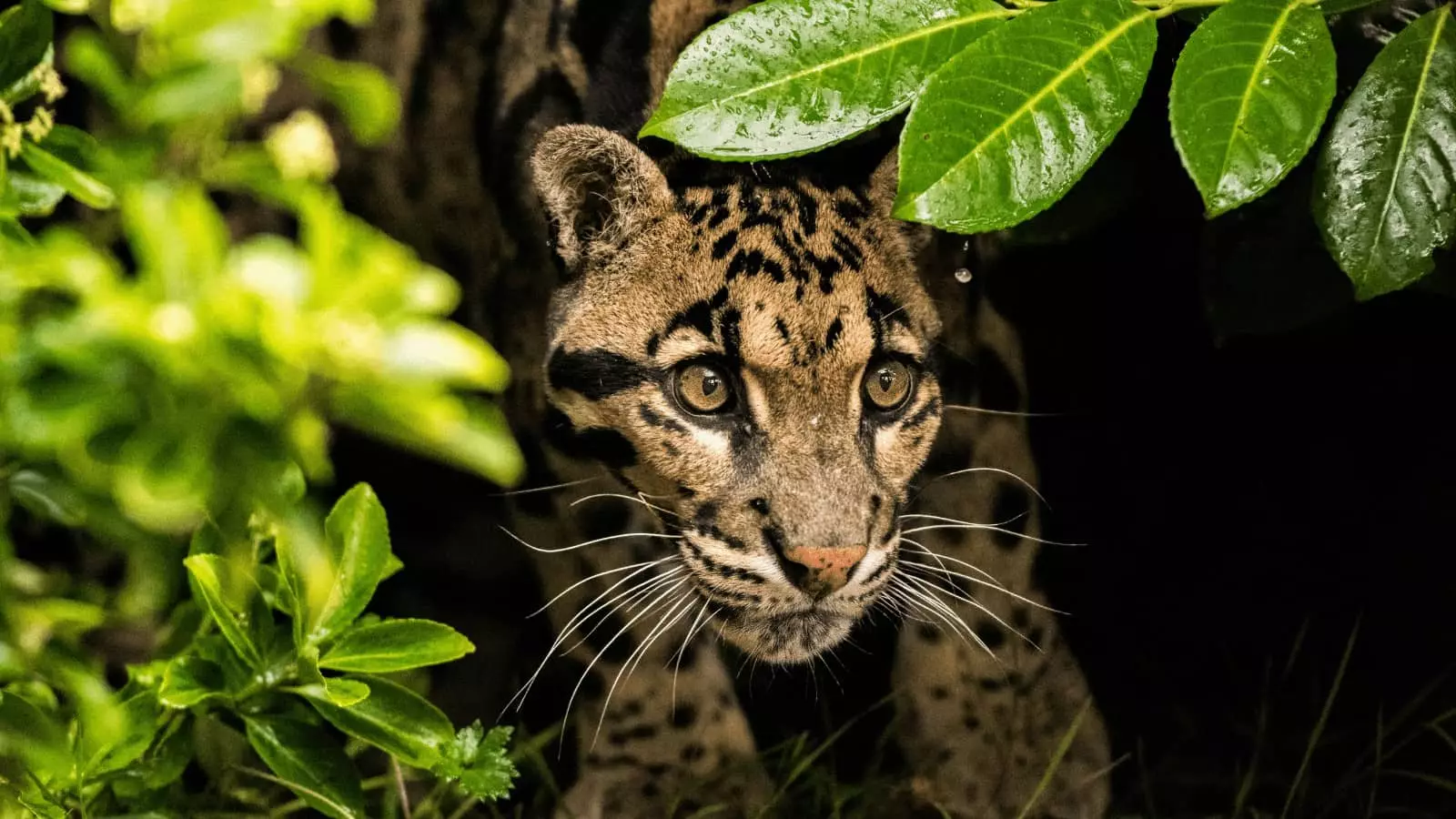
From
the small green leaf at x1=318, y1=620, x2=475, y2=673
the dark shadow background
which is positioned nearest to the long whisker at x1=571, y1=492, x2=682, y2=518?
the dark shadow background

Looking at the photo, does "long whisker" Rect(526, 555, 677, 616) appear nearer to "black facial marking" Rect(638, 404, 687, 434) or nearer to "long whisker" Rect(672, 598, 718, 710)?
"long whisker" Rect(672, 598, 718, 710)

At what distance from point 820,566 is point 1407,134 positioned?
94 cm

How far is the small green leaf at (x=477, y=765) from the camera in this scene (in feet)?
6.23

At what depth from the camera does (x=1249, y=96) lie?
1.44 meters

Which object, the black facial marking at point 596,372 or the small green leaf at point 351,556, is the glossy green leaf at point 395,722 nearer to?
the small green leaf at point 351,556

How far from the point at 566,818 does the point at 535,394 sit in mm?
747

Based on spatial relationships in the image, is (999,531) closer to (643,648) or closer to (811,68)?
(643,648)

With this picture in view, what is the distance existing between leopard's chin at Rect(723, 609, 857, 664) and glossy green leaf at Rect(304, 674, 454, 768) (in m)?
0.52

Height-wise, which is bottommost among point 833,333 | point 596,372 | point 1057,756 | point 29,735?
point 1057,756

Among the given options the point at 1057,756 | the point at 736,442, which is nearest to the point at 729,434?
the point at 736,442

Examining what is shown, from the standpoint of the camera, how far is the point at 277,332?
1.07 meters

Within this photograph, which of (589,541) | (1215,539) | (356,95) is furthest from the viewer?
(1215,539)

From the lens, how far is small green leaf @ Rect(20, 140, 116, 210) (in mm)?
1460

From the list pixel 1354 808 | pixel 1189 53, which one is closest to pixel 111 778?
pixel 1189 53
